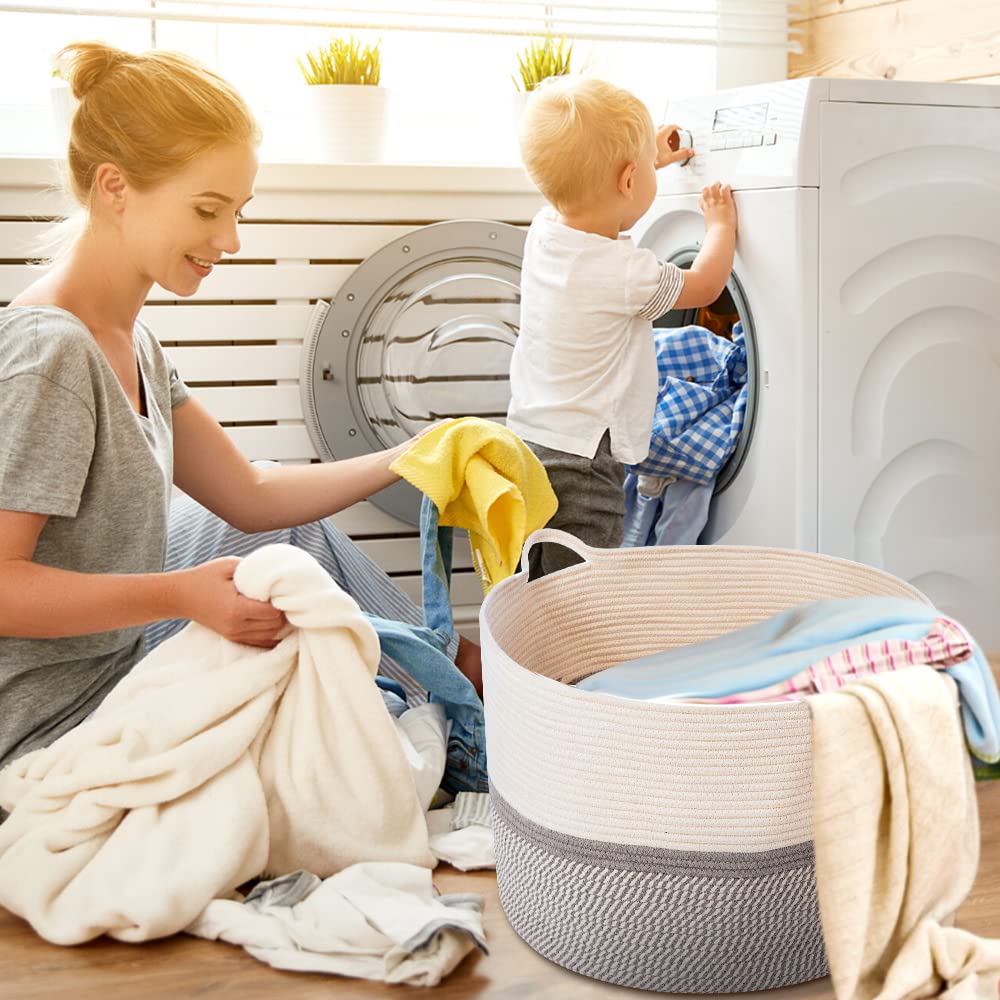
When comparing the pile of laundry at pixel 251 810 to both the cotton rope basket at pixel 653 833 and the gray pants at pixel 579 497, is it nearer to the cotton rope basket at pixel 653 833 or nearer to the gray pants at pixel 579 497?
the cotton rope basket at pixel 653 833

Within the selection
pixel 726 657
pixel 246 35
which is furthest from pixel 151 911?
pixel 246 35

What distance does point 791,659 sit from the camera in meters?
1.36

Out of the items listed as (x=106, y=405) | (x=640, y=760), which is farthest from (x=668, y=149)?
(x=640, y=760)

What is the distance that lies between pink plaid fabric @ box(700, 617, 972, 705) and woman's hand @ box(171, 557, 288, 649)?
48 cm

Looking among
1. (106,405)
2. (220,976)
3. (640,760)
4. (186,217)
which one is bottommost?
(220,976)

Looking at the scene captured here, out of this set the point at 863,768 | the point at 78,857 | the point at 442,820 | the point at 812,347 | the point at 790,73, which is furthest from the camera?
the point at 790,73

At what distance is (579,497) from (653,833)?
1.00 metres

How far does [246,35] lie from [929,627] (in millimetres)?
2097

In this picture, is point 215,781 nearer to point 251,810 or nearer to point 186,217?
point 251,810

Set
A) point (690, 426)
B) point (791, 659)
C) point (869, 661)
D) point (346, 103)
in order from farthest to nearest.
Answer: point (346, 103)
point (690, 426)
point (791, 659)
point (869, 661)

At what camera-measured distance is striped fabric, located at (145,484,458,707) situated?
1.84m

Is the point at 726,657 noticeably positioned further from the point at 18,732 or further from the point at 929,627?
the point at 18,732

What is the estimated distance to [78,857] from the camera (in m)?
1.34

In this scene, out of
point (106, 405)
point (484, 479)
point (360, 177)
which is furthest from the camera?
point (360, 177)
